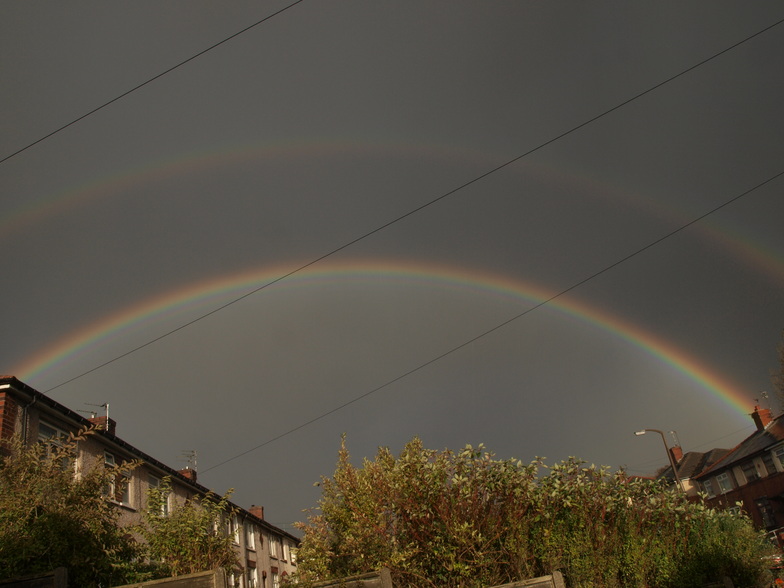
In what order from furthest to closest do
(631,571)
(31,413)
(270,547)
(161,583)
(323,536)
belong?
(270,547) < (31,413) < (323,536) < (631,571) < (161,583)

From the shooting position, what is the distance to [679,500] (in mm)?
13648

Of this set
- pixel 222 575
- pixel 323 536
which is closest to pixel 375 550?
pixel 222 575

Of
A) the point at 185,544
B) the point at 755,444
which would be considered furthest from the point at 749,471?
the point at 185,544

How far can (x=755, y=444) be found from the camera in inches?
2208

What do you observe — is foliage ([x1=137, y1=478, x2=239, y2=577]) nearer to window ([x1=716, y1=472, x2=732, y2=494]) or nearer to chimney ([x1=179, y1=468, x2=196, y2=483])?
chimney ([x1=179, y1=468, x2=196, y2=483])

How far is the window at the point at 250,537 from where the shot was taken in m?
37.3

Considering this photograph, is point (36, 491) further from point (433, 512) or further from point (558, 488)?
point (558, 488)

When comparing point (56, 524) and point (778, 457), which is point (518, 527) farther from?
point (778, 457)

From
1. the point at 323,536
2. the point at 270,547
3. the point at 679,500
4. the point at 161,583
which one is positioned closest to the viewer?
the point at 161,583

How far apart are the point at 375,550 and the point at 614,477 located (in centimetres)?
482

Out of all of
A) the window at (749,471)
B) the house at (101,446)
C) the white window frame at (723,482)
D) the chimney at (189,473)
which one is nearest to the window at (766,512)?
the window at (749,471)

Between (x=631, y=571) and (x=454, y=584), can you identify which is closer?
(x=454, y=584)

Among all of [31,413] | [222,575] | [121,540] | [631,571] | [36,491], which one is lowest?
[631,571]

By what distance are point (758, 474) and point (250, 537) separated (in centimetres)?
4329
